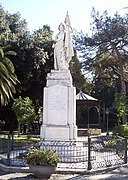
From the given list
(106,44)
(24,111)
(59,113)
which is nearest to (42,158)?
(59,113)

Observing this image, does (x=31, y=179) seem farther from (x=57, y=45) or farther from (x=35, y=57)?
(x=35, y=57)

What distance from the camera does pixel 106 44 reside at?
33.8 metres

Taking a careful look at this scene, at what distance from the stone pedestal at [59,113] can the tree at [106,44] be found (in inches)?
773

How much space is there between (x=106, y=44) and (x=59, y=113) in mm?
21208

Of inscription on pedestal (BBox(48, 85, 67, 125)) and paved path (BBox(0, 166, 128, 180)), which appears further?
inscription on pedestal (BBox(48, 85, 67, 125))

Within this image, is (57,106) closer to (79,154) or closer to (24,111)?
(79,154)

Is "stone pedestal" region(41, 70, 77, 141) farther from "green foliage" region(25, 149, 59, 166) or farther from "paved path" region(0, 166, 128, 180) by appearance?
"green foliage" region(25, 149, 59, 166)

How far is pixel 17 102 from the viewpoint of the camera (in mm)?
26312

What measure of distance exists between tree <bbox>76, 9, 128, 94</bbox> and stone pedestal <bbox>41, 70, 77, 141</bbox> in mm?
19635

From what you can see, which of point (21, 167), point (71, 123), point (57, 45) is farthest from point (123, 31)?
point (21, 167)

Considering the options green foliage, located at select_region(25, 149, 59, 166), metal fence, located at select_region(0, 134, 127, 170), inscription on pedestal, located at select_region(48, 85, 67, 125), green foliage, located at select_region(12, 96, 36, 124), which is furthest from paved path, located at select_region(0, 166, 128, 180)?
green foliage, located at select_region(12, 96, 36, 124)

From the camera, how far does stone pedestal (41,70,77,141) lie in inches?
557

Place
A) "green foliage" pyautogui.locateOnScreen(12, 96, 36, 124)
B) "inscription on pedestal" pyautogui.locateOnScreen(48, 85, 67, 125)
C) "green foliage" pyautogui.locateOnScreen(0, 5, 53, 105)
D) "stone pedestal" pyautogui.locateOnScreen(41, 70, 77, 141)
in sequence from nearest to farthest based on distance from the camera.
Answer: "stone pedestal" pyautogui.locateOnScreen(41, 70, 77, 141) < "inscription on pedestal" pyautogui.locateOnScreen(48, 85, 67, 125) < "green foliage" pyautogui.locateOnScreen(12, 96, 36, 124) < "green foliage" pyautogui.locateOnScreen(0, 5, 53, 105)

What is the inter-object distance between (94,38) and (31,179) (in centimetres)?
2544
